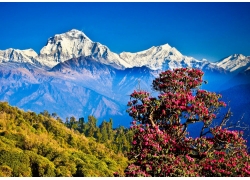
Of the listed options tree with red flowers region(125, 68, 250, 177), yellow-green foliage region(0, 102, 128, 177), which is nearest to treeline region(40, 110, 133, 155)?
yellow-green foliage region(0, 102, 128, 177)

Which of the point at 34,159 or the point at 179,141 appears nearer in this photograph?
the point at 179,141

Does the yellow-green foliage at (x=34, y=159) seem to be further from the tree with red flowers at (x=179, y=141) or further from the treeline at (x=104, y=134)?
the treeline at (x=104, y=134)

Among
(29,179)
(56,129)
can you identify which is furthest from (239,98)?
→ (29,179)

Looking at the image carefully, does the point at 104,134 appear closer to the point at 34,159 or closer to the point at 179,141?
the point at 34,159

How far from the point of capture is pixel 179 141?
703 cm

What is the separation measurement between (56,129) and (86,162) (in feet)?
22.5

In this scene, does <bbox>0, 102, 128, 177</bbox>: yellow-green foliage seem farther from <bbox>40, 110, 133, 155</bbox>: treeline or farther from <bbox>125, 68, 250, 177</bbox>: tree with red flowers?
<bbox>40, 110, 133, 155</bbox>: treeline

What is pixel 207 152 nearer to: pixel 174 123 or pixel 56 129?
pixel 174 123

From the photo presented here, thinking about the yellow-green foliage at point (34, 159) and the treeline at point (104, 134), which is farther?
the treeline at point (104, 134)

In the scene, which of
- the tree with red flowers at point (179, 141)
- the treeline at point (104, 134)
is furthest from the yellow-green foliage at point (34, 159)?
the treeline at point (104, 134)

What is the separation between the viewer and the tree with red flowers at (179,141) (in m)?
6.30

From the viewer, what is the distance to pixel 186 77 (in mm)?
7742

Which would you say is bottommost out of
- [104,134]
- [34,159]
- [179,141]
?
[34,159]

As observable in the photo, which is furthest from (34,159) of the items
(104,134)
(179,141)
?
(104,134)
